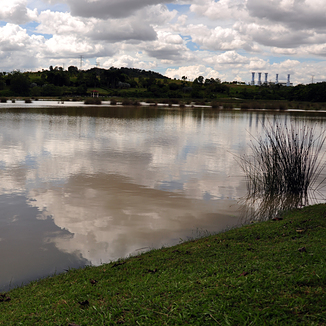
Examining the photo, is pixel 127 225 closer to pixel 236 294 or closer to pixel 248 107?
pixel 236 294

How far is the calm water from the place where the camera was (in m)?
6.37

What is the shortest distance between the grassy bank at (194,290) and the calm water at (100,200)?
3.59 ft

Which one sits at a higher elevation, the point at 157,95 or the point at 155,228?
the point at 157,95

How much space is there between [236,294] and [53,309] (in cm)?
208

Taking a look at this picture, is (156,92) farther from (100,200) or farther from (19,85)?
(100,200)

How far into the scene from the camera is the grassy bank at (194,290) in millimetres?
3365

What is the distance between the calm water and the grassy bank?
1.09 meters

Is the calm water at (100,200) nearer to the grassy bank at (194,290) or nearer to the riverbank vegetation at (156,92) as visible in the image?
the grassy bank at (194,290)

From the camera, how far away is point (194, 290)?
3871 mm

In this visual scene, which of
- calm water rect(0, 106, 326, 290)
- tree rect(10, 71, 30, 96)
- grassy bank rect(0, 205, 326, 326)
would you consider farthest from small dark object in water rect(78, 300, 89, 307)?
tree rect(10, 71, 30, 96)

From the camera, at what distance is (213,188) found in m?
11.0

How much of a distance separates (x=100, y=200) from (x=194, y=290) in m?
5.76

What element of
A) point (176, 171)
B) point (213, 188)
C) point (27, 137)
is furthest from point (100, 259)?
point (27, 137)

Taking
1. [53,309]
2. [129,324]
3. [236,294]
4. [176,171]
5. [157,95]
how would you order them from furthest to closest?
[157,95] → [176,171] → [53,309] → [236,294] → [129,324]
